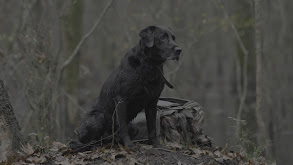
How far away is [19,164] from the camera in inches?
201

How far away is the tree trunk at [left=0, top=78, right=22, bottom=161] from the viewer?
5.45 metres

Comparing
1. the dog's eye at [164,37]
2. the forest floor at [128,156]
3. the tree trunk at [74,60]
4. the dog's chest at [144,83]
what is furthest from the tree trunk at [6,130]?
the tree trunk at [74,60]

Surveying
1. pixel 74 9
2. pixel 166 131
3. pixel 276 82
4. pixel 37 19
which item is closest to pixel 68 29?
pixel 74 9

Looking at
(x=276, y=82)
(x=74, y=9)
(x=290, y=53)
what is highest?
(x=74, y=9)

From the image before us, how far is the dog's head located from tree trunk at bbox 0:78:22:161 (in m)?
2.06

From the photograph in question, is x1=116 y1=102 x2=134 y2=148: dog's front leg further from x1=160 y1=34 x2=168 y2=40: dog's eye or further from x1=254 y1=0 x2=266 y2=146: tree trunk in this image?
x1=254 y1=0 x2=266 y2=146: tree trunk

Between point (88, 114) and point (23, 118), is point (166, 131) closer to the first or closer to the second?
point (88, 114)

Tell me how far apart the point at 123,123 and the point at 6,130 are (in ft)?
5.14

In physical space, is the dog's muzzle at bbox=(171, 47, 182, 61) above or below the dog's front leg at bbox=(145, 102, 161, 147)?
above

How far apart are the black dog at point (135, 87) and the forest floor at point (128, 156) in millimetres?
215

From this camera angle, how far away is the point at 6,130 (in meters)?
5.50

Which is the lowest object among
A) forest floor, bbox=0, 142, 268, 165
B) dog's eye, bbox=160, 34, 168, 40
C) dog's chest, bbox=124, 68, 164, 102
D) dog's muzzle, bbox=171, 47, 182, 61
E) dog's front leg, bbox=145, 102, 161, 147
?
forest floor, bbox=0, 142, 268, 165

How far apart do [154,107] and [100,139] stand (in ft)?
2.92

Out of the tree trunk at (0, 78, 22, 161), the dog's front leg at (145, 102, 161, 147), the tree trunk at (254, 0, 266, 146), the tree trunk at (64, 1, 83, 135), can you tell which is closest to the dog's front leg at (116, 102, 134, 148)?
the dog's front leg at (145, 102, 161, 147)
